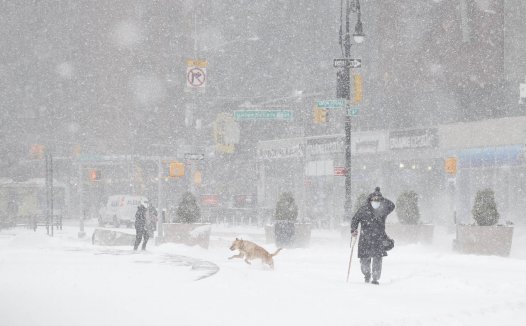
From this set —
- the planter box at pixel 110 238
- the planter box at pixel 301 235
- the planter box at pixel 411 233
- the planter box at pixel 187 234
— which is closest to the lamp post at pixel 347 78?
the planter box at pixel 301 235

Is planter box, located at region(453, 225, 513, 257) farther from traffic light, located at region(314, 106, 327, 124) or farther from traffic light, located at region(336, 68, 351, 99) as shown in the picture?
traffic light, located at region(314, 106, 327, 124)

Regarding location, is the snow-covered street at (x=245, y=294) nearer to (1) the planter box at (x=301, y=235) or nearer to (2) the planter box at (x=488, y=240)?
(2) the planter box at (x=488, y=240)

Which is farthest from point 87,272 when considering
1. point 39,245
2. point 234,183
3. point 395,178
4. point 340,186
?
point 234,183

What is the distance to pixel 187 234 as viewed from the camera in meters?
22.0

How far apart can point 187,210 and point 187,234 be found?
741mm

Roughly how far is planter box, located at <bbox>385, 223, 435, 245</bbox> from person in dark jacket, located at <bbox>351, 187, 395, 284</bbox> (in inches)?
374

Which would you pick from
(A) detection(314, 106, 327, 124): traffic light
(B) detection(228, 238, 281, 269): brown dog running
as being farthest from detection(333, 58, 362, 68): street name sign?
(B) detection(228, 238, 281, 269): brown dog running

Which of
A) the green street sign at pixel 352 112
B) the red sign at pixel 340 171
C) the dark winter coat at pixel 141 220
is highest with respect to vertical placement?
the green street sign at pixel 352 112

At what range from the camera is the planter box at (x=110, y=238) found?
27.0 meters

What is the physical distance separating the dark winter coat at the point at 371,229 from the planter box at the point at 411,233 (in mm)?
9492

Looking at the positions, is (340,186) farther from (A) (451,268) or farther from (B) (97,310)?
Answer: (B) (97,310)

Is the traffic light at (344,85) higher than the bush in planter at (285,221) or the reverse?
higher

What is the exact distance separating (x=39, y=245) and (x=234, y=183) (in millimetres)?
33356

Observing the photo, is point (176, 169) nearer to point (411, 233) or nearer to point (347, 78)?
point (347, 78)
